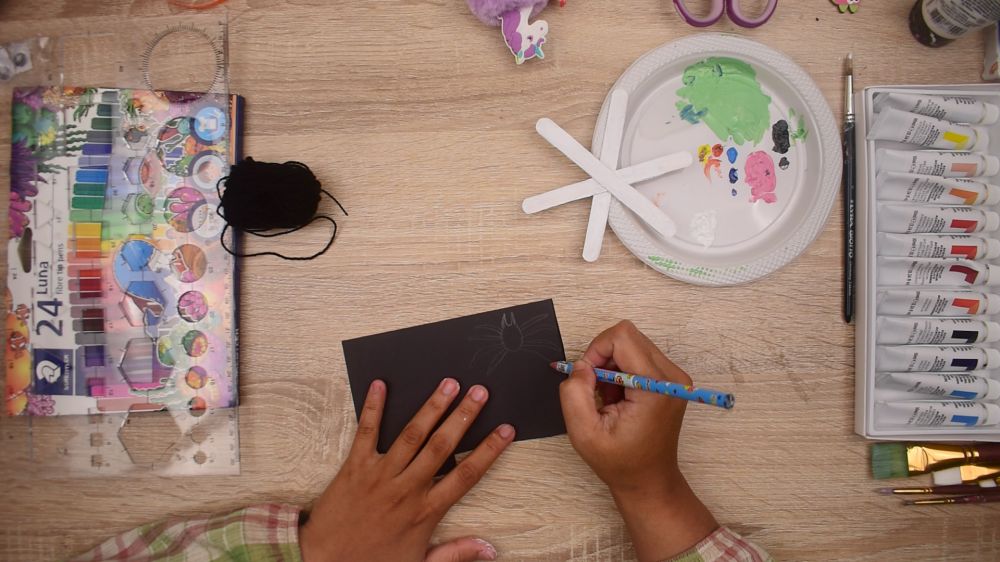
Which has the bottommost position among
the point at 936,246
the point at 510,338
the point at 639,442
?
the point at 639,442

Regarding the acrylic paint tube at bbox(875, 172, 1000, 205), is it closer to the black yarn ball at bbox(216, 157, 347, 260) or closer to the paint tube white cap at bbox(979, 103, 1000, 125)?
the paint tube white cap at bbox(979, 103, 1000, 125)

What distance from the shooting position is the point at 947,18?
28.0 inches

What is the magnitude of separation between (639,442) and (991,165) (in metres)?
0.54

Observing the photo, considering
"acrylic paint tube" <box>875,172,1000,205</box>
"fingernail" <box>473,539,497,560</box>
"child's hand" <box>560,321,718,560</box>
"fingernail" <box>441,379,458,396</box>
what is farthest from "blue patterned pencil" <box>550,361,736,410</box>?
"acrylic paint tube" <box>875,172,1000,205</box>

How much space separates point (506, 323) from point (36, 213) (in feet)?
1.92

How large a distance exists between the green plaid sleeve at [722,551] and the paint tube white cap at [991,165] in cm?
53

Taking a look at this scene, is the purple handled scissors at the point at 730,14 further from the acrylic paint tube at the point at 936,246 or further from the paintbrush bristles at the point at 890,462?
the paintbrush bristles at the point at 890,462

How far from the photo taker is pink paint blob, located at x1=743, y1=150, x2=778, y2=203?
0.75m

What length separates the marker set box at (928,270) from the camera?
2.36 feet

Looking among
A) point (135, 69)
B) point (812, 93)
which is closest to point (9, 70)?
point (135, 69)

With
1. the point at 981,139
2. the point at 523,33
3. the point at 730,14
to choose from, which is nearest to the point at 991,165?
the point at 981,139

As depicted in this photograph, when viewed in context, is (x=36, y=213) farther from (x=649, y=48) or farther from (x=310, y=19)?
(x=649, y=48)

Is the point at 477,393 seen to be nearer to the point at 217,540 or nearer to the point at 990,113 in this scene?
the point at 217,540

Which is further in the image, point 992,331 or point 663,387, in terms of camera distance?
point 992,331
